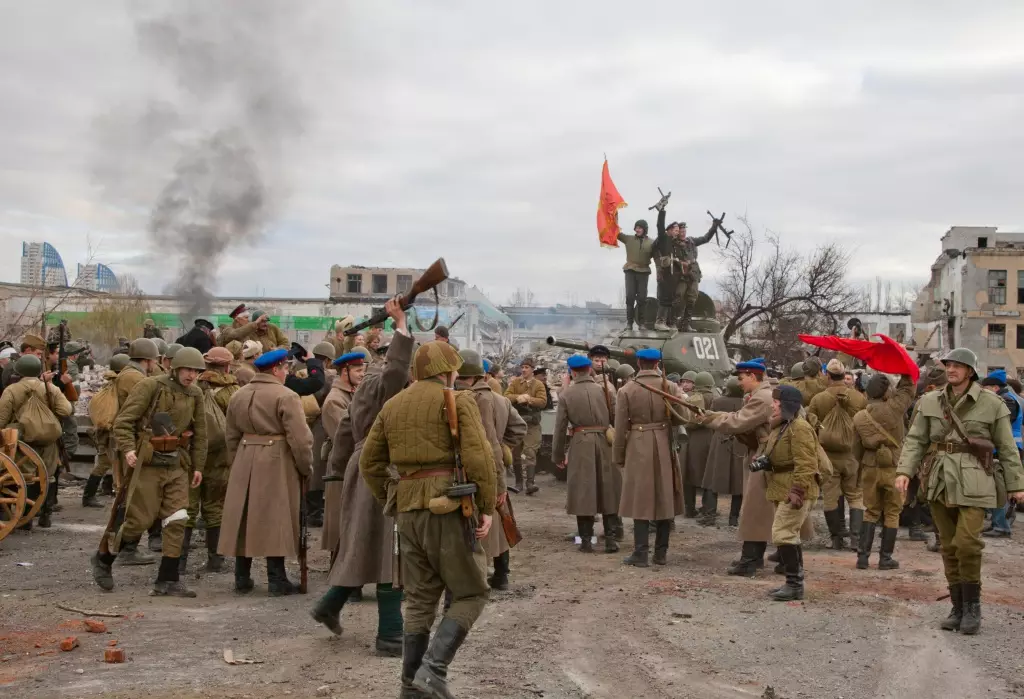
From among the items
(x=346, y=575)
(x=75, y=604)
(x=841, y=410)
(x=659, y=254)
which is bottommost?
(x=75, y=604)

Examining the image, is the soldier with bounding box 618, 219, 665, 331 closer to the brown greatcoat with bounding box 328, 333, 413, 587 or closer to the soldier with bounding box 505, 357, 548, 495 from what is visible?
the soldier with bounding box 505, 357, 548, 495

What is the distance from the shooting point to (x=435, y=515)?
590 cm

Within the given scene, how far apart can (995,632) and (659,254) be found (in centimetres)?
1278

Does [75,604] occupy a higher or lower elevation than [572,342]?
lower

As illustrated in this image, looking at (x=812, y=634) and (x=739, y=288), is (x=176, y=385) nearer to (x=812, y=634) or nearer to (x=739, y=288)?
(x=812, y=634)

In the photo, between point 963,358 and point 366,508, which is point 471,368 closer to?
point 366,508

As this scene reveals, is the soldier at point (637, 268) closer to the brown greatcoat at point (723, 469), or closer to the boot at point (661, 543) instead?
the brown greatcoat at point (723, 469)

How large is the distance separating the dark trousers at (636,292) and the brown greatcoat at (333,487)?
11.0 meters

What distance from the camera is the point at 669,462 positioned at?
1102 centimetres

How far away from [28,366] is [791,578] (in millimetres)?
8166

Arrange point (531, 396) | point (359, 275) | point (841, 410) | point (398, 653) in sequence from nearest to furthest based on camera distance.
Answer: point (398, 653) → point (841, 410) → point (531, 396) → point (359, 275)

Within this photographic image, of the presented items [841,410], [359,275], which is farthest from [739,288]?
[359,275]

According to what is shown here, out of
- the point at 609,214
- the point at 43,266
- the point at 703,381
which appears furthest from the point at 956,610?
the point at 43,266

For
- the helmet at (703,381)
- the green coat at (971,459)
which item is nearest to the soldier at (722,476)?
the helmet at (703,381)
